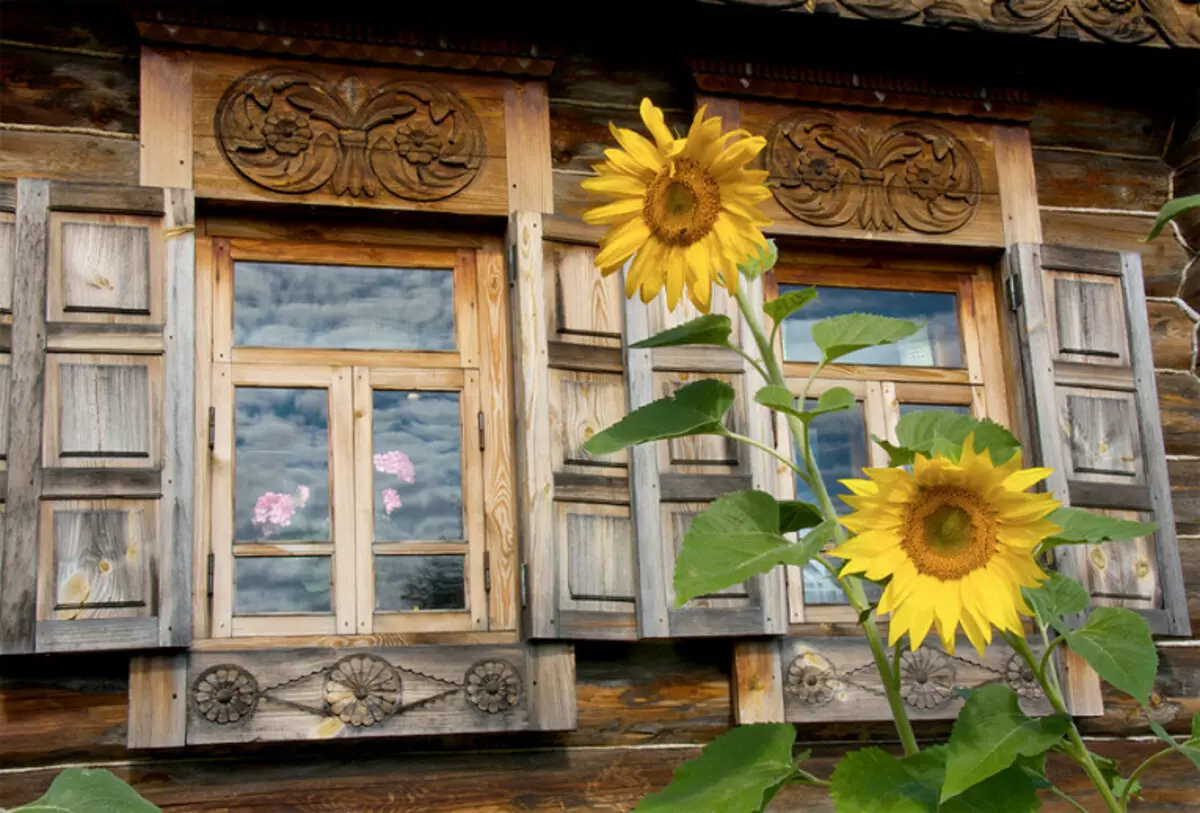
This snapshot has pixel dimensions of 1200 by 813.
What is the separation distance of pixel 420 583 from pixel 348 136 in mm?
1358

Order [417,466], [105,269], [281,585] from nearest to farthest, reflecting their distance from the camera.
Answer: [105,269]
[281,585]
[417,466]

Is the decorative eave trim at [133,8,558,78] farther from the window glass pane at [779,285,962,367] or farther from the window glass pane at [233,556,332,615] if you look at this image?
the window glass pane at [233,556,332,615]

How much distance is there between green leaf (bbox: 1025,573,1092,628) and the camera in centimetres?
181

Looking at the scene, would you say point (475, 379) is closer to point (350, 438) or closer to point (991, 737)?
point (350, 438)

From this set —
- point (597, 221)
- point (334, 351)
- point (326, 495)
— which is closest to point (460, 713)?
point (326, 495)

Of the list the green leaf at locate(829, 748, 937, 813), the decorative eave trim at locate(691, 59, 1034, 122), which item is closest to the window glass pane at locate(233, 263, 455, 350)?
the decorative eave trim at locate(691, 59, 1034, 122)

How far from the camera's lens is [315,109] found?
15.4 feet

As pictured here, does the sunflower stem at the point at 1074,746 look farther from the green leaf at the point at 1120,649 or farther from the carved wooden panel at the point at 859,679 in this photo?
the carved wooden panel at the point at 859,679

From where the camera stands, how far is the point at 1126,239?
5.54 metres

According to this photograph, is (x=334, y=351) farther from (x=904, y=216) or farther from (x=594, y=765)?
(x=904, y=216)

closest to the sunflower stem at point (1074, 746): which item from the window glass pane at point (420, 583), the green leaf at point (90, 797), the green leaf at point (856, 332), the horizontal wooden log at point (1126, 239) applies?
the green leaf at point (856, 332)

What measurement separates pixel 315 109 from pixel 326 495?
3.81ft

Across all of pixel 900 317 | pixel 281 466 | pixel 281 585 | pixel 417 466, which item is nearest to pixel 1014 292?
pixel 900 317

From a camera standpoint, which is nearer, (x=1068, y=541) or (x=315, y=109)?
(x=1068, y=541)
